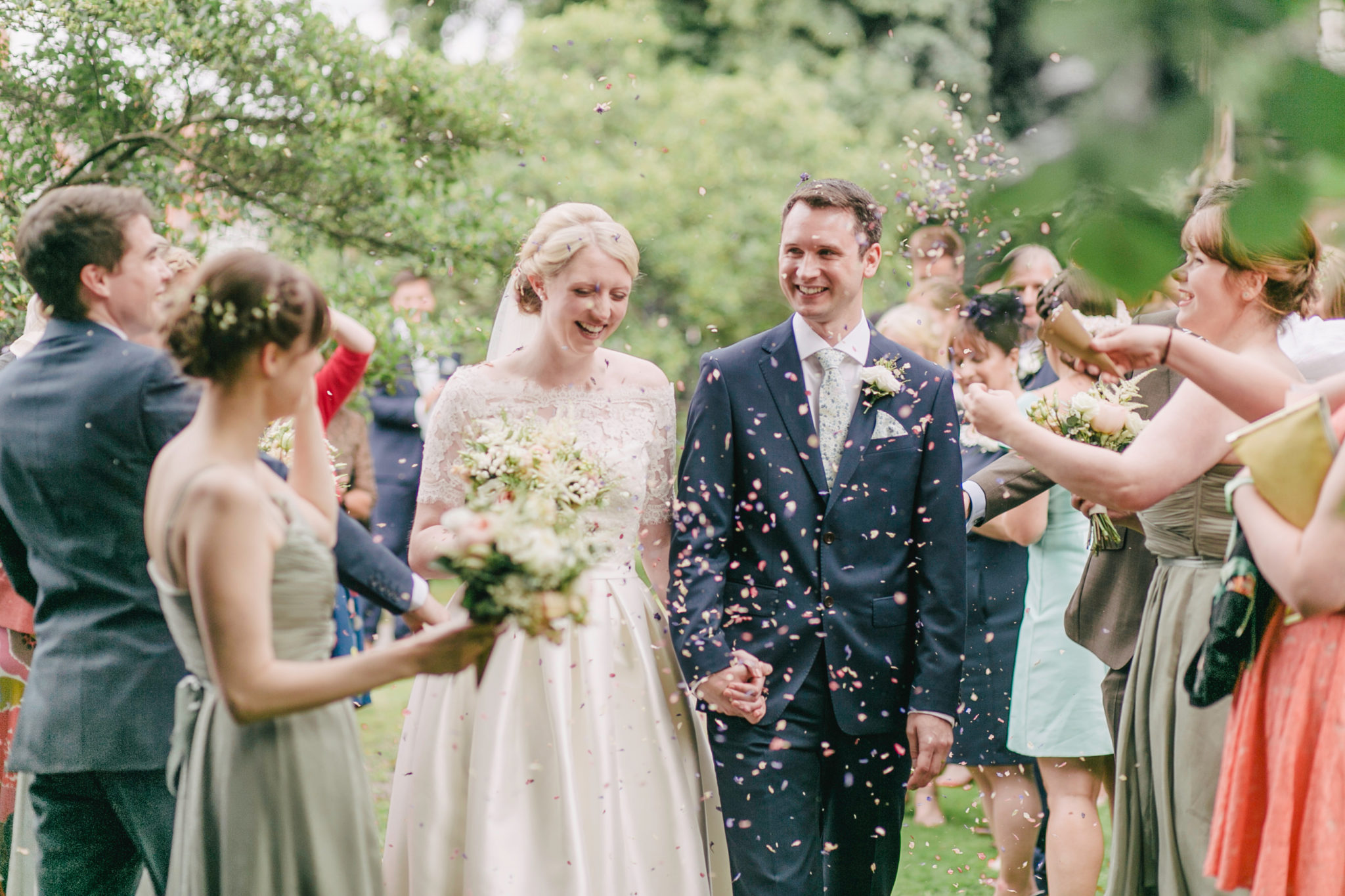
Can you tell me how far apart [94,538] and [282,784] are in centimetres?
94

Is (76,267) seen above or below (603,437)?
above

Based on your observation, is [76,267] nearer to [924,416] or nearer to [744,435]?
[744,435]

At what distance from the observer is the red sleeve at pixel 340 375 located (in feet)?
10.4

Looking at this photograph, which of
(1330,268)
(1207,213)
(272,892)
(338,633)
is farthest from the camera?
(338,633)

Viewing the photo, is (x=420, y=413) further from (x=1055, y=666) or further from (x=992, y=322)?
(x=1055, y=666)

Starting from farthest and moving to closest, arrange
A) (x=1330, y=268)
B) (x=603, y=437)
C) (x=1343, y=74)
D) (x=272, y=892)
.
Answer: (x=1330, y=268)
(x=603, y=437)
(x=272, y=892)
(x=1343, y=74)

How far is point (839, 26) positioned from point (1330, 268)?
42.4ft

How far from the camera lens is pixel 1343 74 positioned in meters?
1.32

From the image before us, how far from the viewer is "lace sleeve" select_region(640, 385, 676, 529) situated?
3.71m

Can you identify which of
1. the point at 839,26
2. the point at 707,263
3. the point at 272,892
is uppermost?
the point at 839,26

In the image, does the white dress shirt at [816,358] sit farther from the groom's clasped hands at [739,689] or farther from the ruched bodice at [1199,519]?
the ruched bodice at [1199,519]

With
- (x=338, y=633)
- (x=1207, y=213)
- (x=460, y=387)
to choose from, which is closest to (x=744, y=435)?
(x=460, y=387)

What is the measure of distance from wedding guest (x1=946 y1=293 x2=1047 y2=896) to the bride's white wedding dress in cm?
126

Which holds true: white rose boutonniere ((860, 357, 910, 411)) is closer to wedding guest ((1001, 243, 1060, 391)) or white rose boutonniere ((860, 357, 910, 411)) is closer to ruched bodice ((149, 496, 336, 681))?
wedding guest ((1001, 243, 1060, 391))
